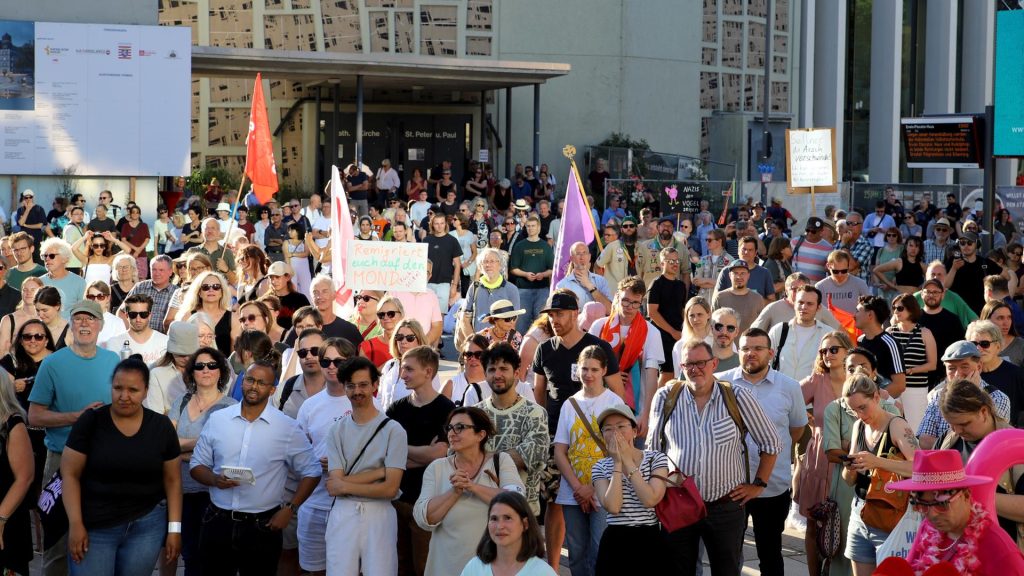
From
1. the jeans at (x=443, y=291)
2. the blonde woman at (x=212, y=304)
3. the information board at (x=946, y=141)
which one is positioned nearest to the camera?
the blonde woman at (x=212, y=304)

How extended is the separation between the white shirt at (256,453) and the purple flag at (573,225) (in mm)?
6430

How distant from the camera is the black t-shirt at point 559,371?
8.98 meters

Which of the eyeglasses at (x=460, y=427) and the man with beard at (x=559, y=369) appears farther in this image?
the man with beard at (x=559, y=369)

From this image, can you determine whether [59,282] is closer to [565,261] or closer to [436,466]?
[565,261]

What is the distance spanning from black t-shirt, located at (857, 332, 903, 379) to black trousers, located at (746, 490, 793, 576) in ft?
6.39

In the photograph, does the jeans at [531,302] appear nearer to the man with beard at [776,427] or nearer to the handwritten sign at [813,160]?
the handwritten sign at [813,160]

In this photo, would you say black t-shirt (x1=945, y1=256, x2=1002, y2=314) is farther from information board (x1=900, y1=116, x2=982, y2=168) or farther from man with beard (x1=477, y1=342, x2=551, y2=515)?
man with beard (x1=477, y1=342, x2=551, y2=515)

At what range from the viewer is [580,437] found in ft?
26.5

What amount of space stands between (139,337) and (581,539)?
383 cm

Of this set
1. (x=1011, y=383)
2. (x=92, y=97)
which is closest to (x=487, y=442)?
(x=1011, y=383)

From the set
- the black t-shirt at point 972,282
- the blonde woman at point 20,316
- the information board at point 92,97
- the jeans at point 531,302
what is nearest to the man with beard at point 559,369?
the blonde woman at point 20,316

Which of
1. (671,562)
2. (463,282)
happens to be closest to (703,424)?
(671,562)

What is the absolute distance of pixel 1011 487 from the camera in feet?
20.7

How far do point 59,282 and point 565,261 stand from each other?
4.81 m
